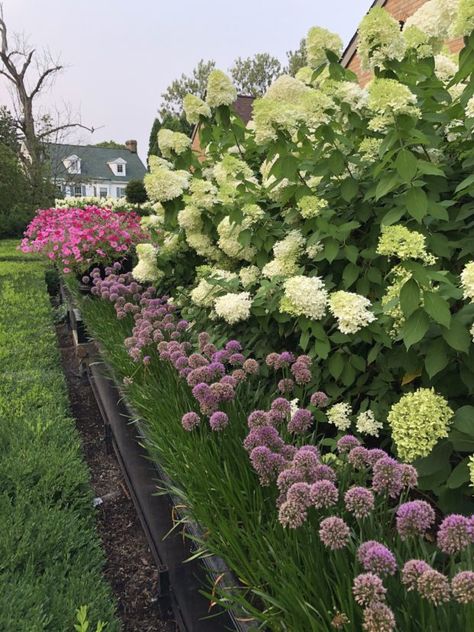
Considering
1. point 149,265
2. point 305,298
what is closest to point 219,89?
point 305,298

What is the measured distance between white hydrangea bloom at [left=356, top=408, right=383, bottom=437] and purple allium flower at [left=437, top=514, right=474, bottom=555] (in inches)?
34.0

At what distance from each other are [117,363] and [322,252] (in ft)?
5.57

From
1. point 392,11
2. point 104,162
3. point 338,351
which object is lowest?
point 338,351

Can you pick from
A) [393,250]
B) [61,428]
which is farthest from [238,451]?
[61,428]

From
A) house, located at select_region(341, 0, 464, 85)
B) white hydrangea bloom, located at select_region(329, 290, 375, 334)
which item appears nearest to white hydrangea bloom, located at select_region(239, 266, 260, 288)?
white hydrangea bloom, located at select_region(329, 290, 375, 334)

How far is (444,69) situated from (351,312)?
1.40 meters

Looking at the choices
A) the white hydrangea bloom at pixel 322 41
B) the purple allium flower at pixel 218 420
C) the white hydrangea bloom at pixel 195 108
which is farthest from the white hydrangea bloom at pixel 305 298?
the white hydrangea bloom at pixel 195 108

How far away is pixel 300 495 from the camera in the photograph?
3.64 ft

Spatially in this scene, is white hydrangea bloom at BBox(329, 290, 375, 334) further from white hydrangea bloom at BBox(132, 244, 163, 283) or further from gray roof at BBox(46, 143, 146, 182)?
gray roof at BBox(46, 143, 146, 182)

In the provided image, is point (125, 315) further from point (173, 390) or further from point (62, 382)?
point (173, 390)

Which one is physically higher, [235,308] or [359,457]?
[235,308]

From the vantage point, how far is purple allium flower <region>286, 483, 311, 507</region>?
3.62ft

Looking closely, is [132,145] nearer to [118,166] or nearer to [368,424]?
[118,166]

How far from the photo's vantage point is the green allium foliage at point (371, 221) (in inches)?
60.6
